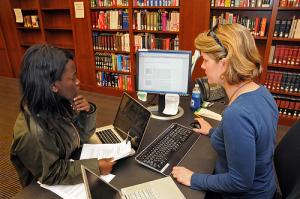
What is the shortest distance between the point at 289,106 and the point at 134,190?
275 cm

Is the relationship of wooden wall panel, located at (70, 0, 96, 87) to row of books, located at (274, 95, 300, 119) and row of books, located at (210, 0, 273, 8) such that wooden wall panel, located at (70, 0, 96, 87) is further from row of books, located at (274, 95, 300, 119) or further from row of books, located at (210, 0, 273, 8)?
row of books, located at (274, 95, 300, 119)

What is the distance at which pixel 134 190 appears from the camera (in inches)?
35.7

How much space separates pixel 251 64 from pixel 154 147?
1.96 feet

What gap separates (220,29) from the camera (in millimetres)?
1014

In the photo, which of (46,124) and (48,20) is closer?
(46,124)

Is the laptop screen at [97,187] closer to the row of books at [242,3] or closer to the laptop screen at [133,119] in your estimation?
the laptop screen at [133,119]

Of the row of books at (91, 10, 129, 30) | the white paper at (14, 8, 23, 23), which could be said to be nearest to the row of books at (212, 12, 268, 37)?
the row of books at (91, 10, 129, 30)

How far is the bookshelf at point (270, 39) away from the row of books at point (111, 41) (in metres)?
1.33

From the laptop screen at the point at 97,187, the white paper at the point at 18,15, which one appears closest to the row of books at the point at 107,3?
the white paper at the point at 18,15

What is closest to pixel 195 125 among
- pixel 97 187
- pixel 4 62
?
pixel 97 187

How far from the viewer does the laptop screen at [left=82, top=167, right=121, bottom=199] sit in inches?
28.9

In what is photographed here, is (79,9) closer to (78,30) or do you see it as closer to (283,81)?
(78,30)

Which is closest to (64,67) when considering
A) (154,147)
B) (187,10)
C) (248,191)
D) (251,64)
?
(154,147)

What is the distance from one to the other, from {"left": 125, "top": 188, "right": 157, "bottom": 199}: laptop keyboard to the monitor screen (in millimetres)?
770
